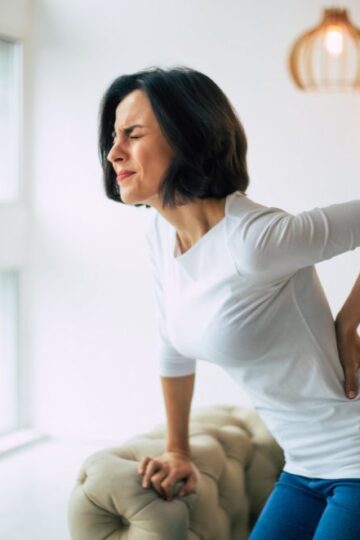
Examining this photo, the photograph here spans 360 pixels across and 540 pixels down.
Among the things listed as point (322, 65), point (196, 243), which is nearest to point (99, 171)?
point (322, 65)

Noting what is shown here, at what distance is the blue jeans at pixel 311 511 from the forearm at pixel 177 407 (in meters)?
0.26

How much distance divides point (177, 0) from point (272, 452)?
2.25m

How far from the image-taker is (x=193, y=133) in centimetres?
167

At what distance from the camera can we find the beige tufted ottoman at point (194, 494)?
6.16 ft

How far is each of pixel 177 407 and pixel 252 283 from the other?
1.59 ft

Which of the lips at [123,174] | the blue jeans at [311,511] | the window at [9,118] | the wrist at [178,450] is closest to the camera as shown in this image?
the blue jeans at [311,511]

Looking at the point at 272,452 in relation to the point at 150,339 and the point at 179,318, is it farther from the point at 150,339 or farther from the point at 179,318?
the point at 150,339

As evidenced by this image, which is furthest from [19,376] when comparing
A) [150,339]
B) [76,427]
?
[150,339]

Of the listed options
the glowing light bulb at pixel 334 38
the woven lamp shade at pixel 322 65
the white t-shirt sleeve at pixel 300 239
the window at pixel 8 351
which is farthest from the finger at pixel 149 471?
the window at pixel 8 351

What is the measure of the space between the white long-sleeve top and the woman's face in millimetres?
134

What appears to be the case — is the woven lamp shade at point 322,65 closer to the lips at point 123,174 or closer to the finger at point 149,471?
the lips at point 123,174

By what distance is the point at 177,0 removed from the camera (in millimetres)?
3941

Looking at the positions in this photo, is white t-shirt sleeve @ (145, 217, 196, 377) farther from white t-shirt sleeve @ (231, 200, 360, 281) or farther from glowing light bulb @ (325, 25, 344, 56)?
glowing light bulb @ (325, 25, 344, 56)

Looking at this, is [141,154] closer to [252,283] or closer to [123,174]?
[123,174]
